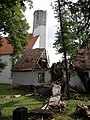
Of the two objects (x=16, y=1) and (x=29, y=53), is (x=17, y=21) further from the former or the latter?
Answer: (x=16, y=1)

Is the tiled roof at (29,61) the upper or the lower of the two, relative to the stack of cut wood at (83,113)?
upper

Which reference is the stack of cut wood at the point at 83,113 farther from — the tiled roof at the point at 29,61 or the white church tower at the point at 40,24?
the white church tower at the point at 40,24

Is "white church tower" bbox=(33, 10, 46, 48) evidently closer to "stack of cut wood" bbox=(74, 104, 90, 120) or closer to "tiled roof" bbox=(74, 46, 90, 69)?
"tiled roof" bbox=(74, 46, 90, 69)

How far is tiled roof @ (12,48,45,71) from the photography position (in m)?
38.7

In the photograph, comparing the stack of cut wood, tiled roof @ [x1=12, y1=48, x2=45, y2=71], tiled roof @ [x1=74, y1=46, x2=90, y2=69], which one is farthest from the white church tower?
the stack of cut wood

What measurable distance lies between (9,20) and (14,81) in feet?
41.1

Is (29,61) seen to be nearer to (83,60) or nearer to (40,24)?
(83,60)

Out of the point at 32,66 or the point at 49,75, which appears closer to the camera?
the point at 49,75

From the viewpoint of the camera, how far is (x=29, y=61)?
40.5m

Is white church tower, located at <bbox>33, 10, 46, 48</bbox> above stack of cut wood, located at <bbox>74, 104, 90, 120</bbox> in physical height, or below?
above

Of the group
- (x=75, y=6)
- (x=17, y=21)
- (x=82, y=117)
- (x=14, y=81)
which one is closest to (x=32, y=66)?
(x=14, y=81)

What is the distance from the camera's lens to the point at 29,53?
43.6m

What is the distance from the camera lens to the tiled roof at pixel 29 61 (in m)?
38.7

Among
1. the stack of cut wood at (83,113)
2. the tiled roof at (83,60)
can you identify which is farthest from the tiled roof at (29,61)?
the stack of cut wood at (83,113)
